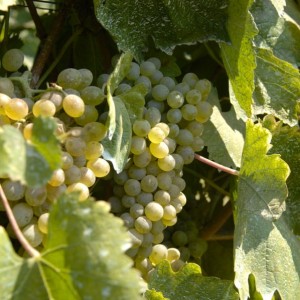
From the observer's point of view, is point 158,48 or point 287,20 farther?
point 287,20

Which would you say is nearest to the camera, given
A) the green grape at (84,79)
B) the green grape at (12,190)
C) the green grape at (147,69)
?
the green grape at (12,190)

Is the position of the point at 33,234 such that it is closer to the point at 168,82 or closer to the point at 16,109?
the point at 16,109

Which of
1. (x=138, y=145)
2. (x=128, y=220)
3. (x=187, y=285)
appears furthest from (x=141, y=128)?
(x=187, y=285)

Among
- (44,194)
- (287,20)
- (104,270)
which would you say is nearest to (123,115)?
(44,194)

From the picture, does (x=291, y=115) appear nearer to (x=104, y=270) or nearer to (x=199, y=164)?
(x=199, y=164)

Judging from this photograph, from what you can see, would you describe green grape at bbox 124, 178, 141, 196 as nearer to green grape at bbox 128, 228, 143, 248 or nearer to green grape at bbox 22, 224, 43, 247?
green grape at bbox 128, 228, 143, 248

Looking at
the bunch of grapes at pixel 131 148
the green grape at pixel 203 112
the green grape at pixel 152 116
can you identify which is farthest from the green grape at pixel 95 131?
the green grape at pixel 203 112

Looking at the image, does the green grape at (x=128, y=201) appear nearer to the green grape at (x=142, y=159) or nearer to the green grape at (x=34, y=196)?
the green grape at (x=142, y=159)
